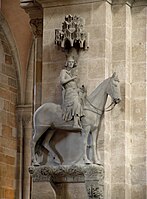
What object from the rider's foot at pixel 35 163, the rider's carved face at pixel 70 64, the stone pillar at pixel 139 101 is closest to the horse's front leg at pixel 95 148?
the stone pillar at pixel 139 101

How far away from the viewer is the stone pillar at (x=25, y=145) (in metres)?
20.9

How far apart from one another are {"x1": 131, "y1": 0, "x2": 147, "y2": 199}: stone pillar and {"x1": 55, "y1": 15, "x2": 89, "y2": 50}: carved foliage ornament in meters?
0.81

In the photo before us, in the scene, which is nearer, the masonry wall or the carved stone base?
the carved stone base

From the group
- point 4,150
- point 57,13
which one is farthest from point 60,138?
point 4,150

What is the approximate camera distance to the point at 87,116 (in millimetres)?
14188

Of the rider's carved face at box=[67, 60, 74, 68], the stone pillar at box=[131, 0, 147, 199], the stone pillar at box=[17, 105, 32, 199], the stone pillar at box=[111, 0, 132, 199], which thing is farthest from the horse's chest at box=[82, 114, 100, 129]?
the stone pillar at box=[17, 105, 32, 199]

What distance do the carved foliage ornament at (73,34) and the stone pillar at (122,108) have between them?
1.64 ft

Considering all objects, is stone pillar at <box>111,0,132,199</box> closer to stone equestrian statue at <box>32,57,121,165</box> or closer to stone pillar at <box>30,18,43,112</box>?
stone equestrian statue at <box>32,57,121,165</box>

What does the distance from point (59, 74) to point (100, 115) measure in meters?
0.98

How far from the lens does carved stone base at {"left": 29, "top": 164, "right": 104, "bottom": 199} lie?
1408 cm

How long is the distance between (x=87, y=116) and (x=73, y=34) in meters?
1.25

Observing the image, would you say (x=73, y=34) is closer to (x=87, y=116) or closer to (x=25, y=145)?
(x=87, y=116)

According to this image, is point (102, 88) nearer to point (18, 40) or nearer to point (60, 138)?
point (60, 138)

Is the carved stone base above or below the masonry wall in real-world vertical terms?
below
